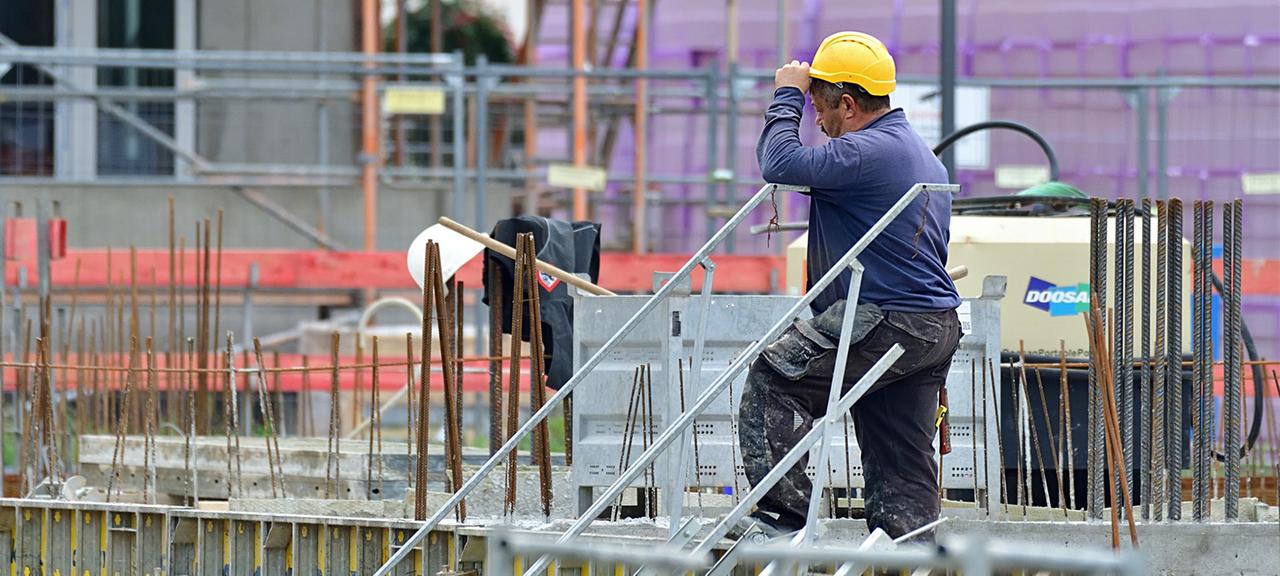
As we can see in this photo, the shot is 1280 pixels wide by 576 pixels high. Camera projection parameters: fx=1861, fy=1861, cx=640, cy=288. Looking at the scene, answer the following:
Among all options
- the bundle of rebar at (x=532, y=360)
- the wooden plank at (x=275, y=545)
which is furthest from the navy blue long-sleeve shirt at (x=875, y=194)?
the wooden plank at (x=275, y=545)

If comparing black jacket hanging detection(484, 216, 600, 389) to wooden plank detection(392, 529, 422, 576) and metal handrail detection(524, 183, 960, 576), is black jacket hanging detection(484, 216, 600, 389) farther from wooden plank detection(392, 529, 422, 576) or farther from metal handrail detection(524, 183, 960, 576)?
metal handrail detection(524, 183, 960, 576)

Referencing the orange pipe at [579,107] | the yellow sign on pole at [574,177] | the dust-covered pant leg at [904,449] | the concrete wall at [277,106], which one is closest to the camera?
the dust-covered pant leg at [904,449]

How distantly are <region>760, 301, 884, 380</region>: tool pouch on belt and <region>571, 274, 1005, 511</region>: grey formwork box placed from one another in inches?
46.3

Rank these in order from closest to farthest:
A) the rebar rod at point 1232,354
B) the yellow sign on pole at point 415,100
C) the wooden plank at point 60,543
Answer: the rebar rod at point 1232,354 → the wooden plank at point 60,543 → the yellow sign on pole at point 415,100

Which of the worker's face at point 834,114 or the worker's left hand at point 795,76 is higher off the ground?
the worker's left hand at point 795,76

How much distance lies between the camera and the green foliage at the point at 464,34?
2691 centimetres

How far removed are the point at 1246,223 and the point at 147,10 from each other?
454 inches

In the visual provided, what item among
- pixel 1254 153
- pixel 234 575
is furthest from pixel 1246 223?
pixel 234 575

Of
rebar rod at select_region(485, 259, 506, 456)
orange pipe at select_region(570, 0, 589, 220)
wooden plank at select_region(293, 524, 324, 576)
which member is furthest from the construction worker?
orange pipe at select_region(570, 0, 589, 220)

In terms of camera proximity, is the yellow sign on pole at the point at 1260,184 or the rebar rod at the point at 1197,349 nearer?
the rebar rod at the point at 1197,349

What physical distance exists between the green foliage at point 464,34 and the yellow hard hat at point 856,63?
20.9 meters

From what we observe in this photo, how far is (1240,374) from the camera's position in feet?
24.3

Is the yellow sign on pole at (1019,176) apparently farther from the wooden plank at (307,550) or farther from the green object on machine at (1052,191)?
the wooden plank at (307,550)

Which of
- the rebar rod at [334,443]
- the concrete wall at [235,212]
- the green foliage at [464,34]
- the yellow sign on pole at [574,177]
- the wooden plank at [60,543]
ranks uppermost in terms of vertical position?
Result: the green foliage at [464,34]
